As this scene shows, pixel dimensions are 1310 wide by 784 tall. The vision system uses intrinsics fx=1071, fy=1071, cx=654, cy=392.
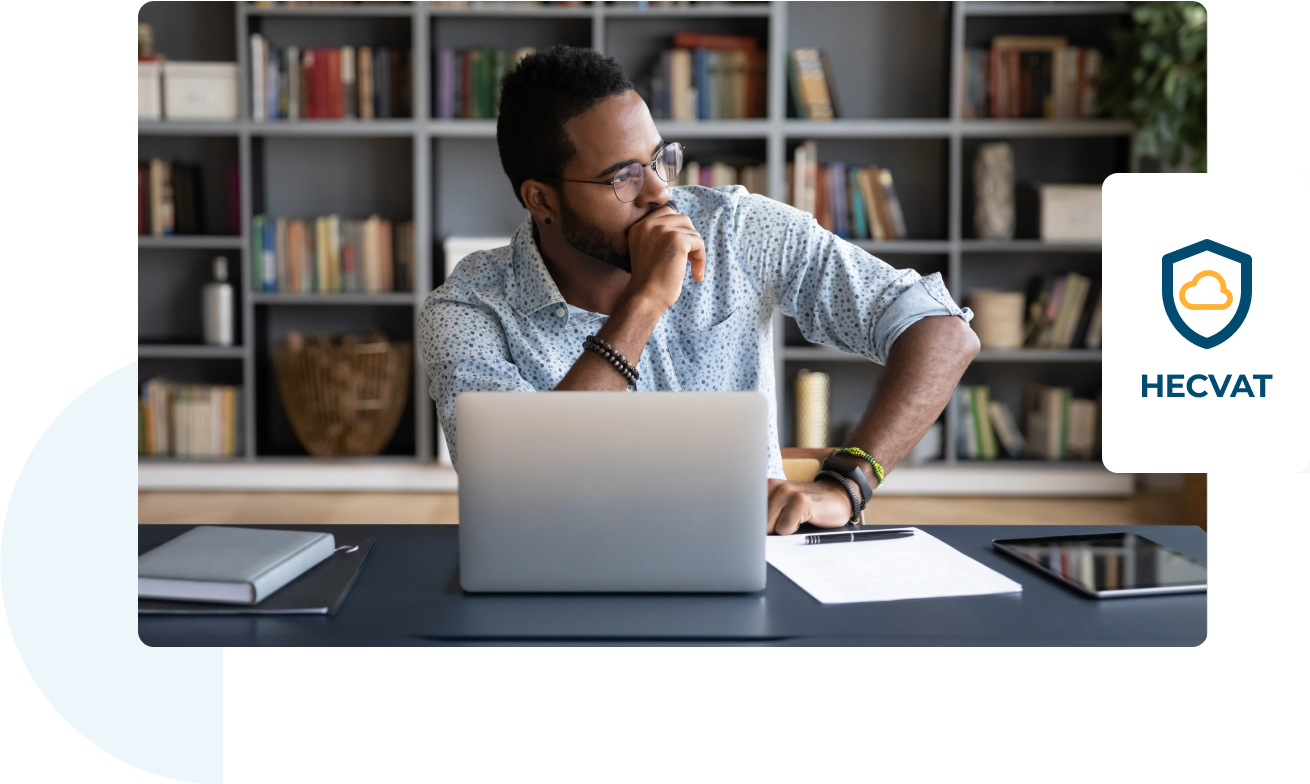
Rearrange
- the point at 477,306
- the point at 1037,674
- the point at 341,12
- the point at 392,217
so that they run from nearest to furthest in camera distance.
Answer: the point at 1037,674, the point at 477,306, the point at 341,12, the point at 392,217

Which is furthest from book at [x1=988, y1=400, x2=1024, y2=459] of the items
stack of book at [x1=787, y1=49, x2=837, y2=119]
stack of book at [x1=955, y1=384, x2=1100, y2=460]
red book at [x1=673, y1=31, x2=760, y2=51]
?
red book at [x1=673, y1=31, x2=760, y2=51]

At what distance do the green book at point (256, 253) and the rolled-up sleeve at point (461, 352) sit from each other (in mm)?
1936

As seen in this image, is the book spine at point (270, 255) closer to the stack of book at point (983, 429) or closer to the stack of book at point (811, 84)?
the stack of book at point (811, 84)

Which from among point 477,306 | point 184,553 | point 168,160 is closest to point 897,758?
point 184,553

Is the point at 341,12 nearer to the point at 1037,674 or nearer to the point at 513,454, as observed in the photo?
the point at 513,454

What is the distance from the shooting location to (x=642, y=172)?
1.41 m

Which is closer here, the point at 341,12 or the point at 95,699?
the point at 95,699

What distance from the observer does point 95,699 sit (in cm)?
93

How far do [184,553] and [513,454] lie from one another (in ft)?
1.06

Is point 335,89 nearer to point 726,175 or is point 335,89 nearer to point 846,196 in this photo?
point 726,175

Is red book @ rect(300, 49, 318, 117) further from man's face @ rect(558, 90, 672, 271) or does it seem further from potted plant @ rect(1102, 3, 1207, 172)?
potted plant @ rect(1102, 3, 1207, 172)

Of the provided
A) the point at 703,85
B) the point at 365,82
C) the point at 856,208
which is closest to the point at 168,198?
the point at 365,82

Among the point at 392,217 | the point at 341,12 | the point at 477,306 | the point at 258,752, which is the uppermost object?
the point at 341,12

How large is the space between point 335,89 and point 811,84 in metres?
1.40
